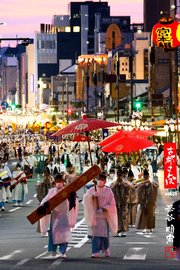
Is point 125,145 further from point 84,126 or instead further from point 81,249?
point 81,249

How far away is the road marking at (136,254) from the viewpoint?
15.8 m

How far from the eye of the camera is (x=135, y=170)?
1298 inches

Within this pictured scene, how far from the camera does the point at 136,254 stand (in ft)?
54.1

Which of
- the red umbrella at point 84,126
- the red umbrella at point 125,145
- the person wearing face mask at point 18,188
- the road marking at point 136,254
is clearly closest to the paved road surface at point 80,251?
the road marking at point 136,254

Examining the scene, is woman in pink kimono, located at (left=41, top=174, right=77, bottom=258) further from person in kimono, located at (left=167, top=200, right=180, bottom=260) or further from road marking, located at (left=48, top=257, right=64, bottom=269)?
person in kimono, located at (left=167, top=200, right=180, bottom=260)

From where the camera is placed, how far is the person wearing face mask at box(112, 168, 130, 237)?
67.2ft

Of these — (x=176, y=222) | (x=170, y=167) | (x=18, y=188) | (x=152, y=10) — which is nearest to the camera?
(x=176, y=222)

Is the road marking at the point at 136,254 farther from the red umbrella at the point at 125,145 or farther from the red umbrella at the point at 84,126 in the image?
the red umbrella at the point at 125,145

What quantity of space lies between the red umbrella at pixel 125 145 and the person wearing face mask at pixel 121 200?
2.95 m

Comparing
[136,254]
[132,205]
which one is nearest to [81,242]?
[132,205]

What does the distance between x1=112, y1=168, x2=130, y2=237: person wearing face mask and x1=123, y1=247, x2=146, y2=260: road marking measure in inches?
115

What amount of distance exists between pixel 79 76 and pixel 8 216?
443 feet

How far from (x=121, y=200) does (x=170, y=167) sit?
1516cm

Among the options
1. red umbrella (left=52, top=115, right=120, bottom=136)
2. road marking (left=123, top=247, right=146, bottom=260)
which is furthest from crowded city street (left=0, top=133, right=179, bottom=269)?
red umbrella (left=52, top=115, right=120, bottom=136)
